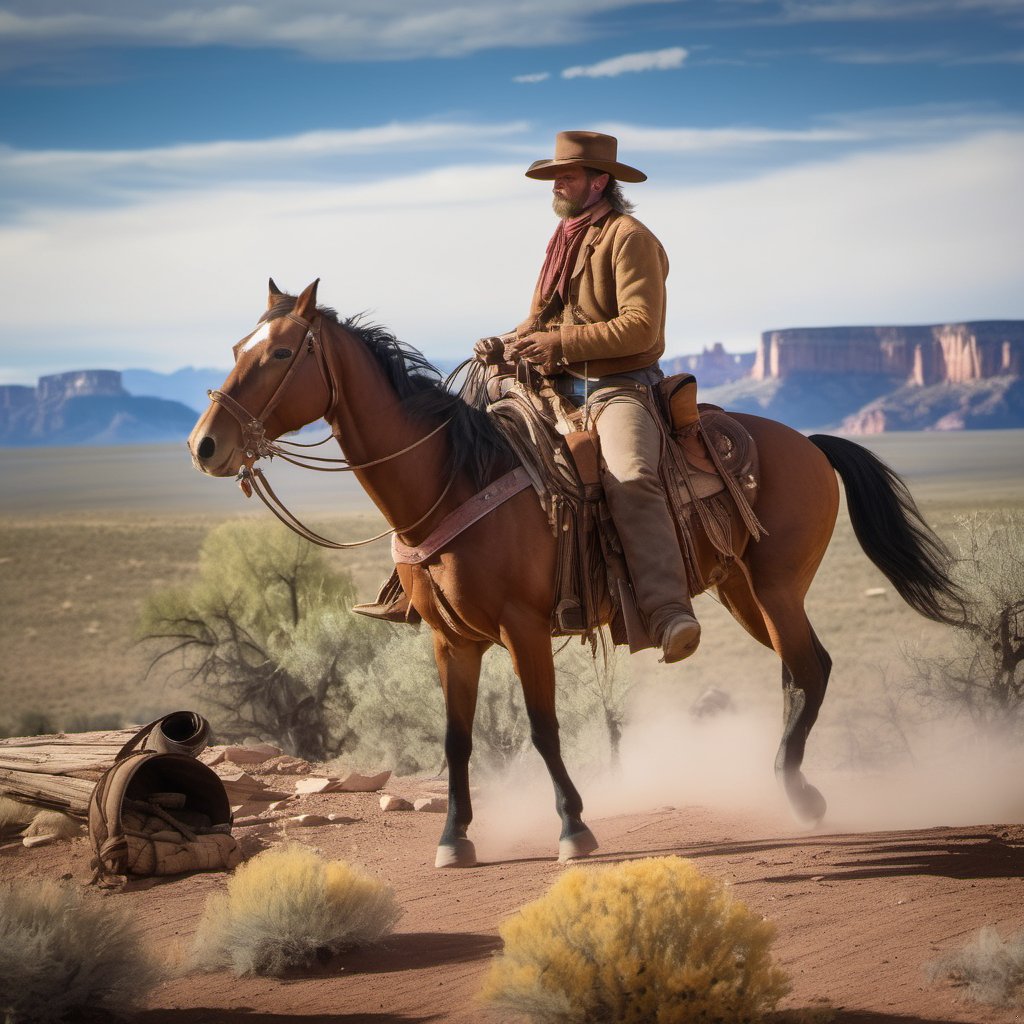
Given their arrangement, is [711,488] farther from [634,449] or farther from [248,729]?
[248,729]

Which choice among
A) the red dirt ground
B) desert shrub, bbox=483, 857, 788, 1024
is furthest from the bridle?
desert shrub, bbox=483, 857, 788, 1024

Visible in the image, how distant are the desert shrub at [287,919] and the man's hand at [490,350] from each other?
2962 millimetres

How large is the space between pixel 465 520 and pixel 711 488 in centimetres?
161

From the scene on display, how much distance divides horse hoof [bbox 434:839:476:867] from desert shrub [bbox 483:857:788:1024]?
98.0 inches

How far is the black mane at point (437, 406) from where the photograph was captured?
6.82m

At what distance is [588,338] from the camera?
6.95 meters

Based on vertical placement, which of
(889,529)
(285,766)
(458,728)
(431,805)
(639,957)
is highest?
(889,529)

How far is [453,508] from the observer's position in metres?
6.77

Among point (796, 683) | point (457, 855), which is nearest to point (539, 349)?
point (796, 683)

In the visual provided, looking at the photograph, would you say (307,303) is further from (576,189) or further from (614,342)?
(576,189)

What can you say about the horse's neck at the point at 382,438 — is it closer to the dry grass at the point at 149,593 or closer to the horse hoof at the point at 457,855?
the horse hoof at the point at 457,855

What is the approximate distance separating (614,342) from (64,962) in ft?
13.2

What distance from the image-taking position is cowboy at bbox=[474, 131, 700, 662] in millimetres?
6816

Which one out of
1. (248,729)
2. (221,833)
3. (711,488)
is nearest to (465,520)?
(711,488)
